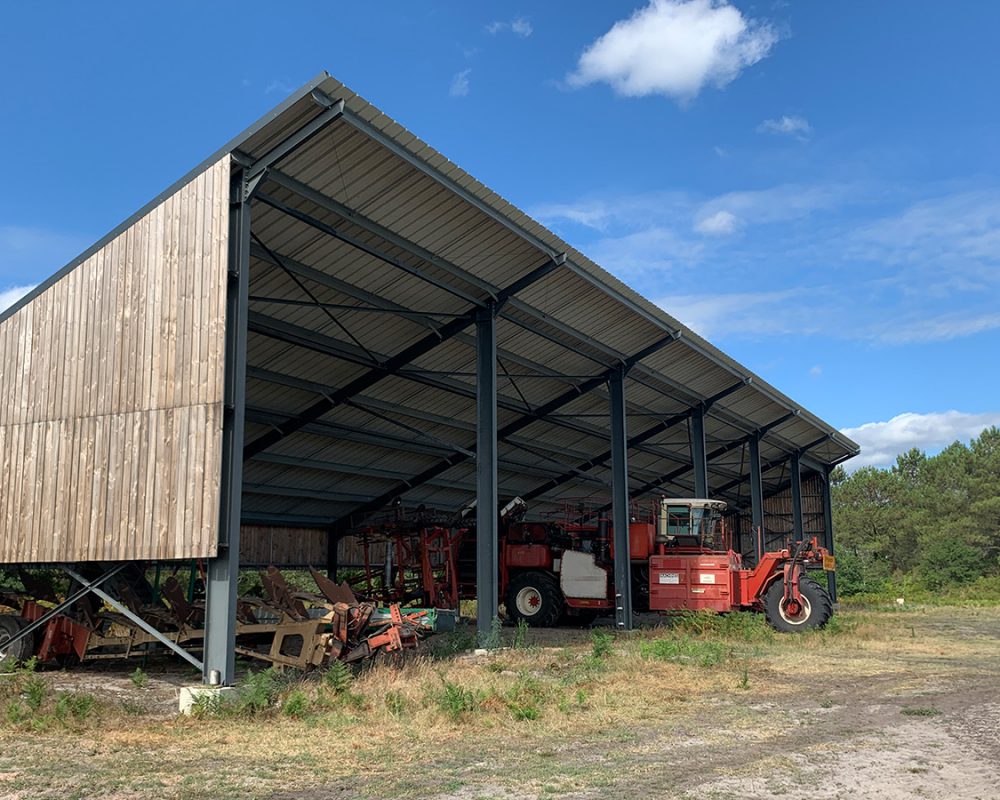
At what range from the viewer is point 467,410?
24.6 meters

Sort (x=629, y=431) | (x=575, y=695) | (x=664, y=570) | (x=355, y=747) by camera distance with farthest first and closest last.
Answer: (x=629, y=431) < (x=664, y=570) < (x=575, y=695) < (x=355, y=747)

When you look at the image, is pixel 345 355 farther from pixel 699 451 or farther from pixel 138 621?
pixel 699 451

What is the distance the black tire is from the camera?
14.5m

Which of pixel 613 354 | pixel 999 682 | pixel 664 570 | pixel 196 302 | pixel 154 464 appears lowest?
pixel 999 682

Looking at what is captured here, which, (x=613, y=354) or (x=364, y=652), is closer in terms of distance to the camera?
(x=364, y=652)

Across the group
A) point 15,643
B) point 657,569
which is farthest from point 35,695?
point 657,569

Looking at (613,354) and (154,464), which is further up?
(613,354)

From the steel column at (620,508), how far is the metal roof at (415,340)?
2.44 feet

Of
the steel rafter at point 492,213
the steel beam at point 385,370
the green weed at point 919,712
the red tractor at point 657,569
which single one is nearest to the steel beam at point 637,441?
the steel rafter at point 492,213

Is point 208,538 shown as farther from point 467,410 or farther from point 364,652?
point 467,410

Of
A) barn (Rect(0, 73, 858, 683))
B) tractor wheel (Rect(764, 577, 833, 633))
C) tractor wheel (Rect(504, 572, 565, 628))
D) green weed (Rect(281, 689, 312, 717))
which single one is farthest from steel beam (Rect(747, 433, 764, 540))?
green weed (Rect(281, 689, 312, 717))

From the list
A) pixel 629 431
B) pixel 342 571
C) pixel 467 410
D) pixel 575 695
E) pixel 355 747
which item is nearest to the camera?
pixel 355 747

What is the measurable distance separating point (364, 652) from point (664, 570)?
35.1 feet

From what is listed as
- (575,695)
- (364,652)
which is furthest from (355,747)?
(364,652)
